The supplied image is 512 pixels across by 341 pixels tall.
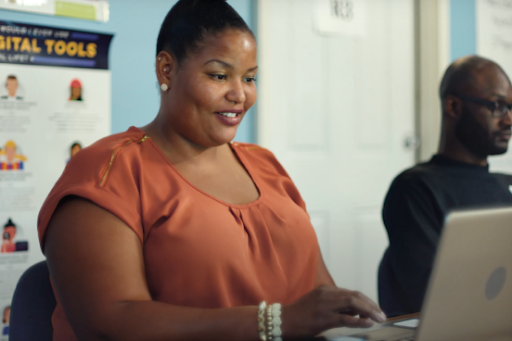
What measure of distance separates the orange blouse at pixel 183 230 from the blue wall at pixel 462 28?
2.26 m

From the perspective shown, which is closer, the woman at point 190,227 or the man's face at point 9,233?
the woman at point 190,227

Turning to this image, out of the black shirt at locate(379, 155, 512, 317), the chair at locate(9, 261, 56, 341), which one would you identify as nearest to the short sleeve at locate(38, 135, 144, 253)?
the chair at locate(9, 261, 56, 341)

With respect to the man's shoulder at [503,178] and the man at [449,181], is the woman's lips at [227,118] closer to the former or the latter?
the man at [449,181]

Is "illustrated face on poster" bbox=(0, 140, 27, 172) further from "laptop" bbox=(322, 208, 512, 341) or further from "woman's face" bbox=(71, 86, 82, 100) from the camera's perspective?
"laptop" bbox=(322, 208, 512, 341)

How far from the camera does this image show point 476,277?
28.6 inches

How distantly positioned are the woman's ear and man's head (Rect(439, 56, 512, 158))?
100cm

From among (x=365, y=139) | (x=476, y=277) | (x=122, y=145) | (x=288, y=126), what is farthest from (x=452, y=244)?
(x=365, y=139)

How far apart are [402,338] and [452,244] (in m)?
0.32

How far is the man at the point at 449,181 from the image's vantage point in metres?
1.46

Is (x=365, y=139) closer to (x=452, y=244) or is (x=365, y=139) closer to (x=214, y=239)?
(x=214, y=239)

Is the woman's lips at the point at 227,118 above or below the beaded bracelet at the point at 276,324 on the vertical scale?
above

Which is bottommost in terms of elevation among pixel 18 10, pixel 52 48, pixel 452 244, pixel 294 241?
pixel 294 241

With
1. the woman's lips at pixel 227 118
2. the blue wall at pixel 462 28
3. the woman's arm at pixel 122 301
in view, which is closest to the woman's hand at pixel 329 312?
the woman's arm at pixel 122 301

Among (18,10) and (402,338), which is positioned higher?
(18,10)
